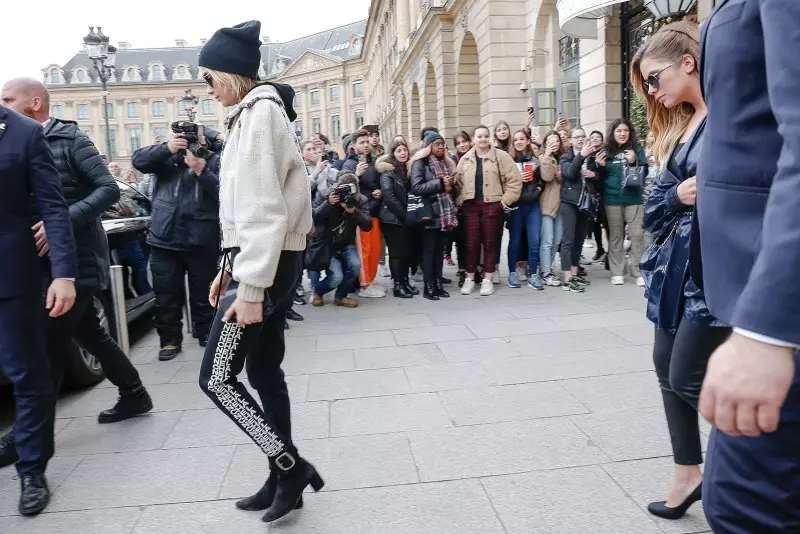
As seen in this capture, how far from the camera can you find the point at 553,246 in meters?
8.82

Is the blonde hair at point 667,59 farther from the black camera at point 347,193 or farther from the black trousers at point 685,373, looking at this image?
the black camera at point 347,193

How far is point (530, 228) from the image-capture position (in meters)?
8.74

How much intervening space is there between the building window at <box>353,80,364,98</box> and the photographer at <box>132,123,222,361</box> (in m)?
88.5

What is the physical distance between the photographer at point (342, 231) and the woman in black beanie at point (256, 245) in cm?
474

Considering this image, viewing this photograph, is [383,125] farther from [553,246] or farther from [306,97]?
[553,246]

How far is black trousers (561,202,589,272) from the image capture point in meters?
8.53

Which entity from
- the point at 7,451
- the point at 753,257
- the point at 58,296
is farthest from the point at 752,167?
the point at 7,451

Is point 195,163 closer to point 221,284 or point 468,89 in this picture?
point 221,284

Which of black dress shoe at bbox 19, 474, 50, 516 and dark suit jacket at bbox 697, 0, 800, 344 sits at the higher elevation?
dark suit jacket at bbox 697, 0, 800, 344

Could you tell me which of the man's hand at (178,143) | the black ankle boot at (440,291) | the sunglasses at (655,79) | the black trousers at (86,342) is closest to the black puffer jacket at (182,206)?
the man's hand at (178,143)

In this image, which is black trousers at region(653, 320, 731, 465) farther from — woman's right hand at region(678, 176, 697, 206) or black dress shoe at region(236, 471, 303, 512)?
black dress shoe at region(236, 471, 303, 512)

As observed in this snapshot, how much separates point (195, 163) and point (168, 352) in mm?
1711

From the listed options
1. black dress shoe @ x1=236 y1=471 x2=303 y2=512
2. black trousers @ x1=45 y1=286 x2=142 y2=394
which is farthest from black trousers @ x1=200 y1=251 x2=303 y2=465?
black trousers @ x1=45 y1=286 x2=142 y2=394

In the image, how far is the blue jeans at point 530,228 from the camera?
8.71 meters
